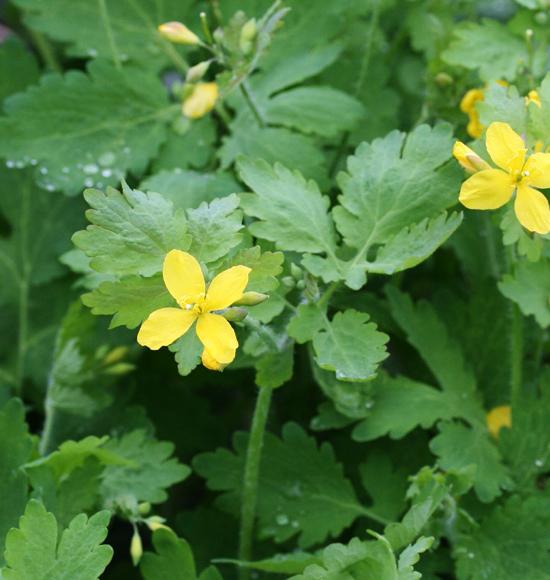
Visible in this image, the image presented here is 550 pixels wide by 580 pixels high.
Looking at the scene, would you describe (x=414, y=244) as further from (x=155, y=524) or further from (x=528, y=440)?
(x=155, y=524)

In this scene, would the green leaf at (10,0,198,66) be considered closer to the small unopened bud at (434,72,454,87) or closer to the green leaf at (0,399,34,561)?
the small unopened bud at (434,72,454,87)

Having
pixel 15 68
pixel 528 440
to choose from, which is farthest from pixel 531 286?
pixel 15 68

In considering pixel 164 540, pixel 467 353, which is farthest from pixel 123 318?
pixel 467 353

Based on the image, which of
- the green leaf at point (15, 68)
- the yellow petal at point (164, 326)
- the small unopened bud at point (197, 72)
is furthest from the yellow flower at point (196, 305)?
the green leaf at point (15, 68)

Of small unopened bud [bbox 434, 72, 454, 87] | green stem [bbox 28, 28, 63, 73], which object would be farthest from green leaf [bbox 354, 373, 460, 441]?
green stem [bbox 28, 28, 63, 73]

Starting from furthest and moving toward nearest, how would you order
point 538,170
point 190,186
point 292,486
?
point 190,186 < point 292,486 < point 538,170

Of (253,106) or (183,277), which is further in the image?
(253,106)
